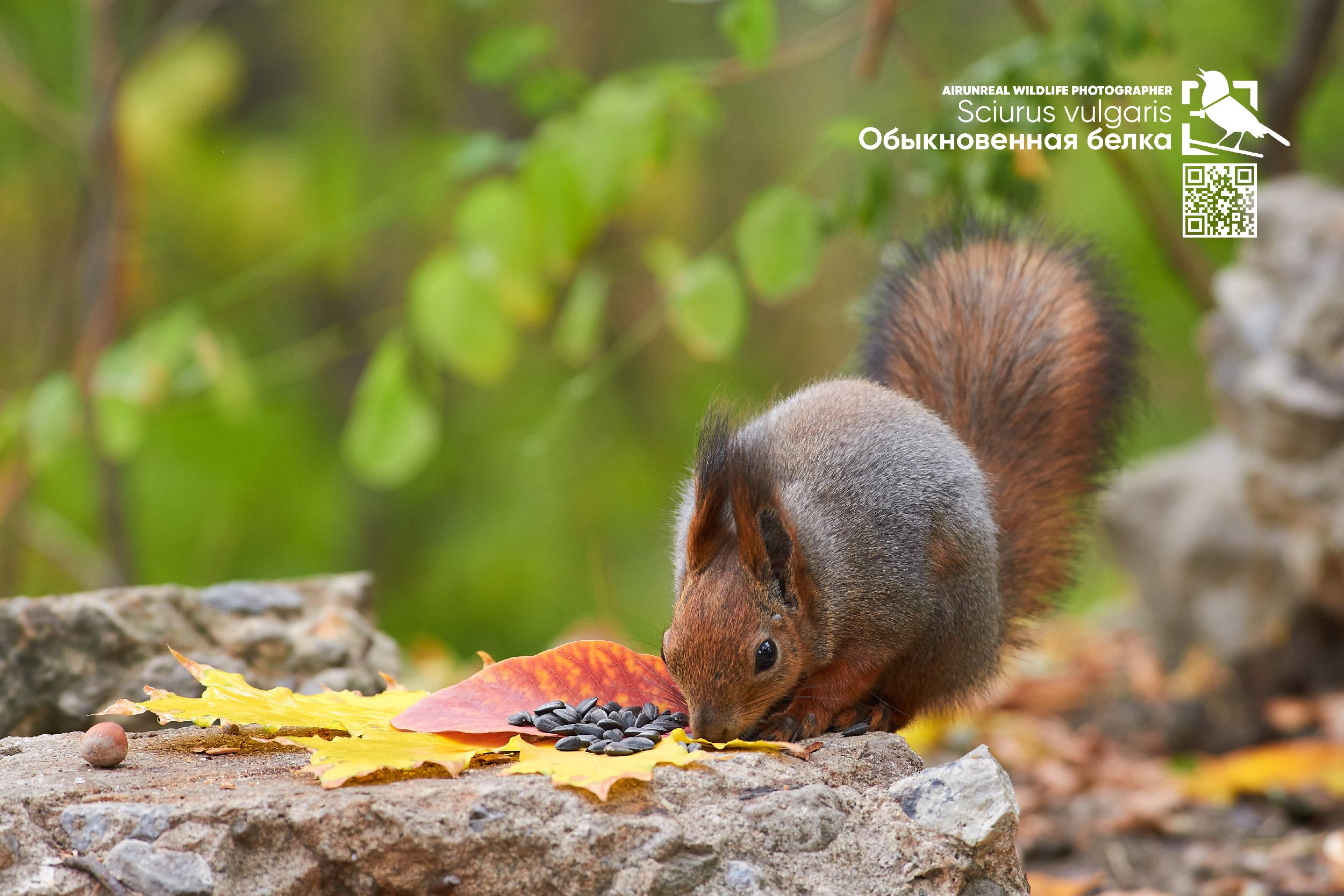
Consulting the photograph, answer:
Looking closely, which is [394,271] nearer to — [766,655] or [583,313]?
[583,313]

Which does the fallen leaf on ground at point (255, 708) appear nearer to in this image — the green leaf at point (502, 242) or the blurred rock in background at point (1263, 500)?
the green leaf at point (502, 242)

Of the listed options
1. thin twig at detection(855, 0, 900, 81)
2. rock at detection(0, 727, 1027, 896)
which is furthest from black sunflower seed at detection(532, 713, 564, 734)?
thin twig at detection(855, 0, 900, 81)

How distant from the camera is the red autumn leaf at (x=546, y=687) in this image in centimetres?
150

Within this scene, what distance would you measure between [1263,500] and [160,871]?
2.75 metres

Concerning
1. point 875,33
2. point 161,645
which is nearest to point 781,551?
point 161,645

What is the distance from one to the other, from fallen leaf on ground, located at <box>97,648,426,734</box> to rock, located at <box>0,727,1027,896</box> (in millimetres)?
93

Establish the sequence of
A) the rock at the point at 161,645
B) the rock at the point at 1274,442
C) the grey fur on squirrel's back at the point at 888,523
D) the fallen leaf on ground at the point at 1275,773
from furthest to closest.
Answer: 1. the rock at the point at 1274,442
2. the fallen leaf on ground at the point at 1275,773
3. the rock at the point at 161,645
4. the grey fur on squirrel's back at the point at 888,523

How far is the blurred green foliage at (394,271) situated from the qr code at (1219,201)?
2.01ft

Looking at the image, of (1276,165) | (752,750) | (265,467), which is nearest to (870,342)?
(752,750)

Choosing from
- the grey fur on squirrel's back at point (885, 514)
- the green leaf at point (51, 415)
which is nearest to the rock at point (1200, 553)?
the grey fur on squirrel's back at point (885, 514)

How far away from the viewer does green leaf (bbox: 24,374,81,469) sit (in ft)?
9.63

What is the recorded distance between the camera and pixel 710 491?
1.57 metres

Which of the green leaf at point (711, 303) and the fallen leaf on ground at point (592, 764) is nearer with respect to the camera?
the fallen leaf on ground at point (592, 764)

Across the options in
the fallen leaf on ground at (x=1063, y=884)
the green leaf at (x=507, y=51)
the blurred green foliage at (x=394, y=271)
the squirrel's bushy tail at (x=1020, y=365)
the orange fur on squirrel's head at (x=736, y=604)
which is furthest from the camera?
the blurred green foliage at (x=394, y=271)
